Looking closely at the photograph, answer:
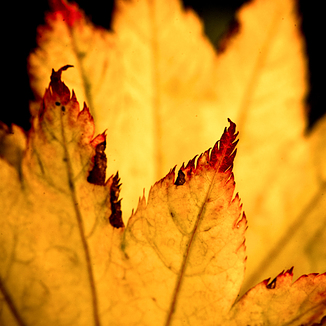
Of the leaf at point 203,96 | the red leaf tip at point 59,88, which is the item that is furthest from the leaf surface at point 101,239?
the leaf at point 203,96

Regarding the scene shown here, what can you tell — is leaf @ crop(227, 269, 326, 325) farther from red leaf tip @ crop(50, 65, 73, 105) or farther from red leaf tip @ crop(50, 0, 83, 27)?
red leaf tip @ crop(50, 0, 83, 27)

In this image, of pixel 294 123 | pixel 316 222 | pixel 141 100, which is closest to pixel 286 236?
pixel 316 222

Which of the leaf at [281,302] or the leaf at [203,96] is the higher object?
the leaf at [203,96]

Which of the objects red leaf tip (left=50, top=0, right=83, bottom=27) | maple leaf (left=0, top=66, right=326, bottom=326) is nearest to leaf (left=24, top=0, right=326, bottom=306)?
red leaf tip (left=50, top=0, right=83, bottom=27)

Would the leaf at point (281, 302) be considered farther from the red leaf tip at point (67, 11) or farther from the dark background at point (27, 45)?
the red leaf tip at point (67, 11)

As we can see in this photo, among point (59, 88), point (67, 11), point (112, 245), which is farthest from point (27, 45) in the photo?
point (112, 245)

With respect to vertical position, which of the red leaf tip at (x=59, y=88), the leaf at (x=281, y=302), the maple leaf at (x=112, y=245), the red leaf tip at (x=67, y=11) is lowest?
the leaf at (x=281, y=302)

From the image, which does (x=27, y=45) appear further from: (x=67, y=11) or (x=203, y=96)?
(x=203, y=96)
